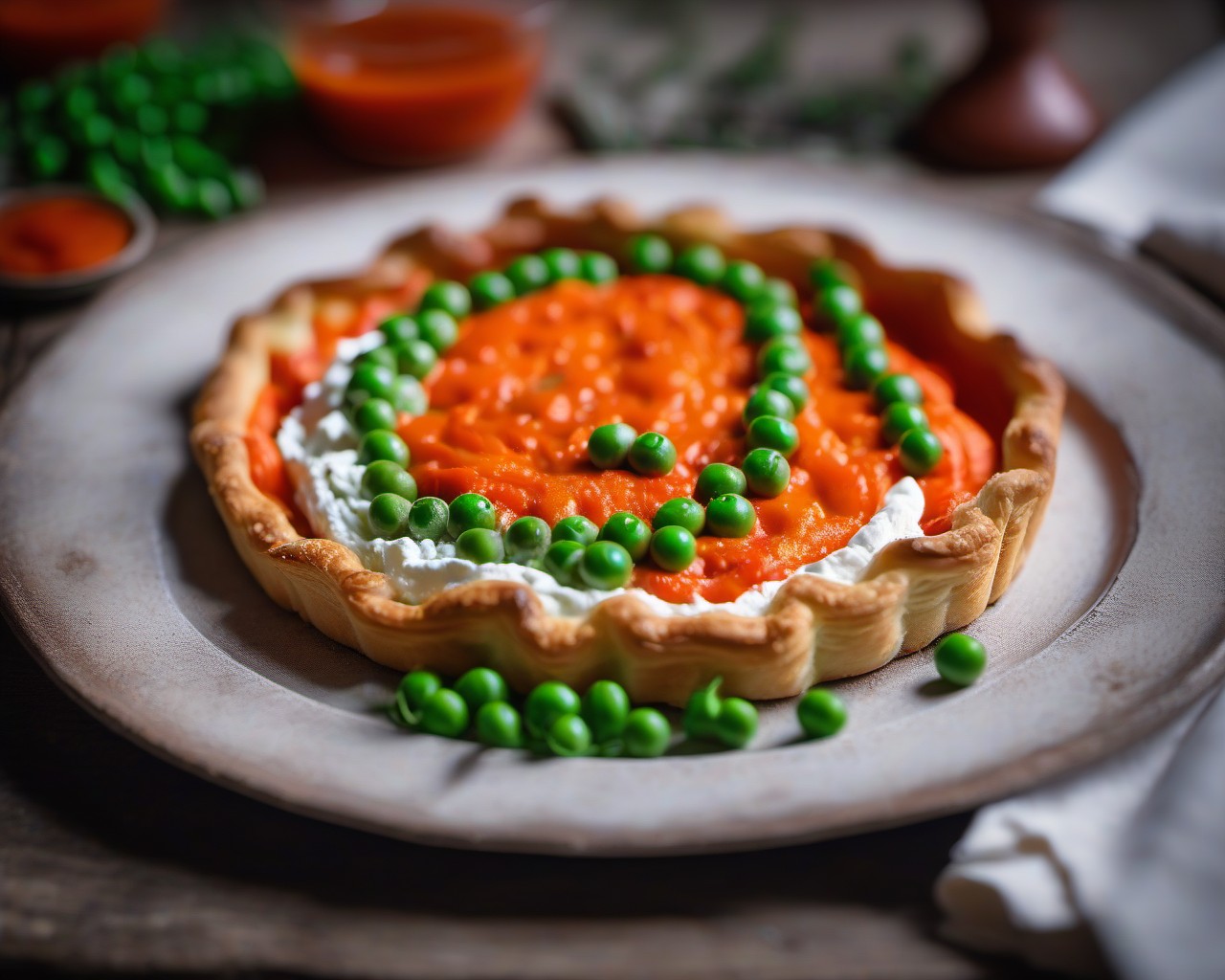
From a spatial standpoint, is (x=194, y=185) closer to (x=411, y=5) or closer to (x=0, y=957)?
(x=411, y=5)

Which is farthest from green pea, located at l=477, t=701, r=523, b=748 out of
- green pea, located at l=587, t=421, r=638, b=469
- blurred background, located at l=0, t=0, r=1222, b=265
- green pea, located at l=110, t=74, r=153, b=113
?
green pea, located at l=110, t=74, r=153, b=113

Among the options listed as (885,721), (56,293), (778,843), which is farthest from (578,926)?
(56,293)

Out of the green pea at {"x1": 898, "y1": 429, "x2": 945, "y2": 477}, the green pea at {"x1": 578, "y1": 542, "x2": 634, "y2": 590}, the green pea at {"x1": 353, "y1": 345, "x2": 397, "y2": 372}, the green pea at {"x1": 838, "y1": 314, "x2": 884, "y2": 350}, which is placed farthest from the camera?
the green pea at {"x1": 838, "y1": 314, "x2": 884, "y2": 350}

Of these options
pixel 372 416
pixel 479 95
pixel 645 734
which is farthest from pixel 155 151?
pixel 645 734

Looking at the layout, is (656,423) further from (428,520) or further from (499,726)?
(499,726)

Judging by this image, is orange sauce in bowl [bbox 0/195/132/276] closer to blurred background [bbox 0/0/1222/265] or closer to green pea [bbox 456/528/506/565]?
blurred background [bbox 0/0/1222/265]

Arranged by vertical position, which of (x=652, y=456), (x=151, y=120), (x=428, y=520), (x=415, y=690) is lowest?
(x=151, y=120)

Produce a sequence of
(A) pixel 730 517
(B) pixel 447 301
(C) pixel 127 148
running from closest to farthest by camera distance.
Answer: (A) pixel 730 517 → (B) pixel 447 301 → (C) pixel 127 148

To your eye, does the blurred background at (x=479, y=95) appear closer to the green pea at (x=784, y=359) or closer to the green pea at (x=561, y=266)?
the green pea at (x=561, y=266)

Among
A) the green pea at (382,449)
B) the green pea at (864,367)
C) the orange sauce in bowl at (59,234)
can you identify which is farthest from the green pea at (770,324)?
the orange sauce in bowl at (59,234)
